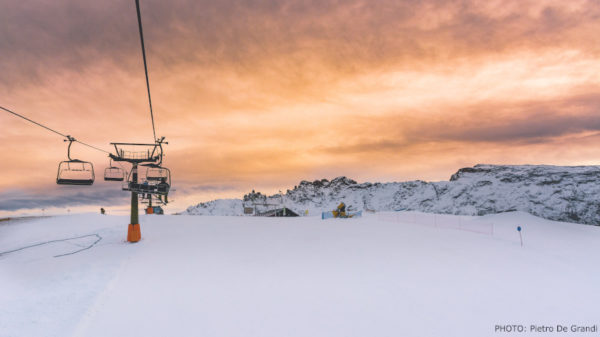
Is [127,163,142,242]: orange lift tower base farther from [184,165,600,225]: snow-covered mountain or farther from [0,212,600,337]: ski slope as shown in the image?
[184,165,600,225]: snow-covered mountain

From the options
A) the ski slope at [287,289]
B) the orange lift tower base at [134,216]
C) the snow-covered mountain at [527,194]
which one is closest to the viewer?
the ski slope at [287,289]

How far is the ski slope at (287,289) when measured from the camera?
34.4 feet

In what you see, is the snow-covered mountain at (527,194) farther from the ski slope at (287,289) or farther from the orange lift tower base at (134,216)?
the ski slope at (287,289)

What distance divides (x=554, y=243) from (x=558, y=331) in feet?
88.9

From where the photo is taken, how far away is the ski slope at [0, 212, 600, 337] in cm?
1048

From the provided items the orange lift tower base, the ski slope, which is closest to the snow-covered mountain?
the orange lift tower base

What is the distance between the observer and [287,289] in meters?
13.3

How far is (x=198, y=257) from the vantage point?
62.6 feet

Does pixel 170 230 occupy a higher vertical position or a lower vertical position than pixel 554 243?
higher

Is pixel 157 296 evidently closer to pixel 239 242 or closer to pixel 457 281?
pixel 239 242

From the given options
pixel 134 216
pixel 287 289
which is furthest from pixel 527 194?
pixel 134 216

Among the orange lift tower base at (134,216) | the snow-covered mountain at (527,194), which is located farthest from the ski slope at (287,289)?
Result: the snow-covered mountain at (527,194)

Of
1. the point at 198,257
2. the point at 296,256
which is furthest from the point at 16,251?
the point at 296,256

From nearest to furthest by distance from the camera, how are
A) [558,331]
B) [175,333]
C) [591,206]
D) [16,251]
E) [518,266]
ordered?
[175,333] < [558,331] < [518,266] < [16,251] < [591,206]
